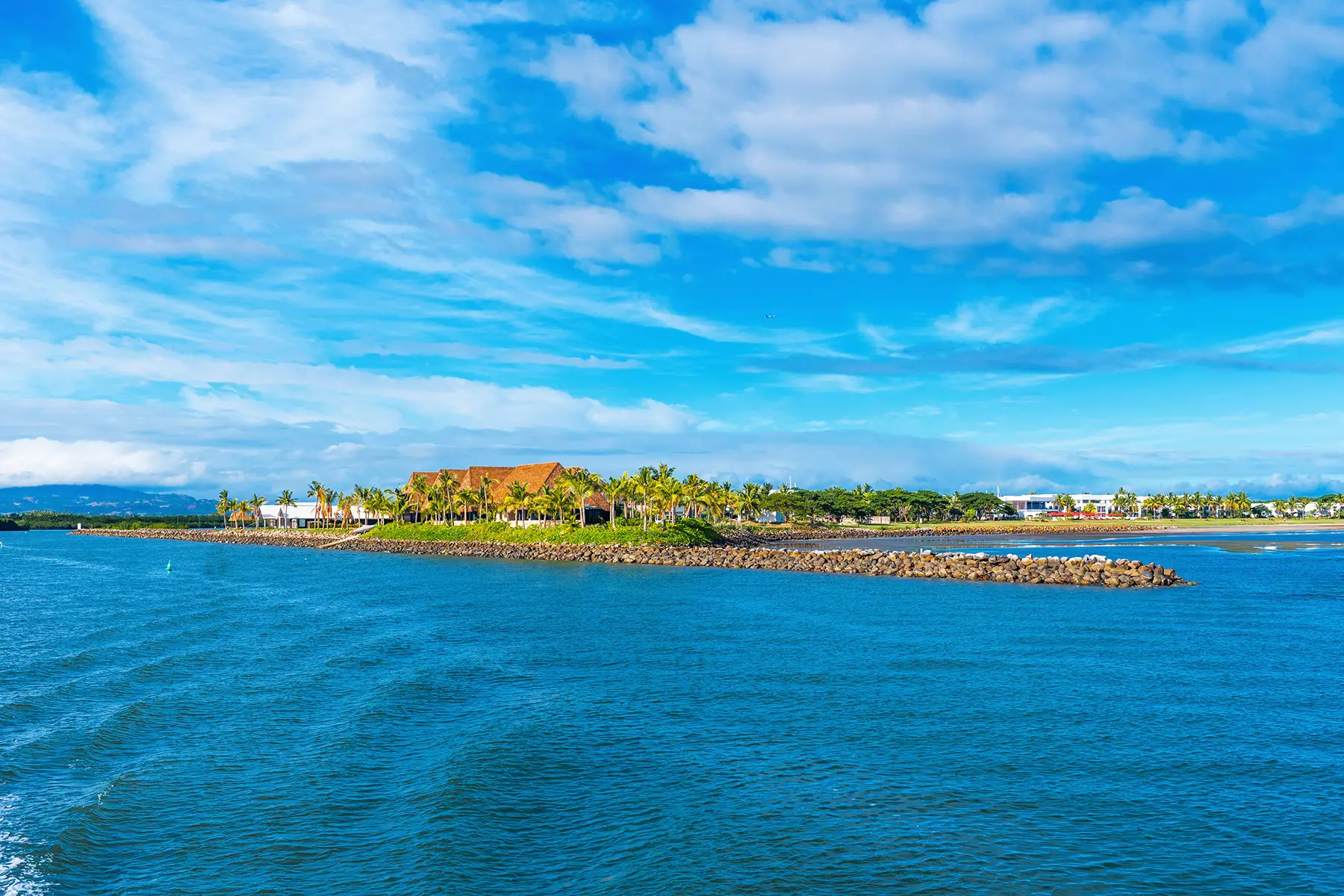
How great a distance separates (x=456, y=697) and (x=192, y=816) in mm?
10988

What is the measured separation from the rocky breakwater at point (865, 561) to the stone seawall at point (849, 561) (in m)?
0.07

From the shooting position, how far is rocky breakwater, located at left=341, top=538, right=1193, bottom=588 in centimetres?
6812

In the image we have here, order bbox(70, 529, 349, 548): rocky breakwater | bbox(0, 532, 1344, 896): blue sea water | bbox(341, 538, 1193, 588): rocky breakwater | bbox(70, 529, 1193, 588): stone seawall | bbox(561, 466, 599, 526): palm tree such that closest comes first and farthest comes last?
bbox(0, 532, 1344, 896): blue sea water → bbox(341, 538, 1193, 588): rocky breakwater → bbox(70, 529, 1193, 588): stone seawall → bbox(561, 466, 599, 526): palm tree → bbox(70, 529, 349, 548): rocky breakwater

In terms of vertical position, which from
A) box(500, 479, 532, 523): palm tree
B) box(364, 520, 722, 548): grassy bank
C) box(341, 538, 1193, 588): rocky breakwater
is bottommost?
box(341, 538, 1193, 588): rocky breakwater

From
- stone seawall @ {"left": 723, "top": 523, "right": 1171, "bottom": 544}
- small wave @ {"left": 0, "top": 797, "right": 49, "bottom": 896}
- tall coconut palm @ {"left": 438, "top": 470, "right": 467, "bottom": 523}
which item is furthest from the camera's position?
stone seawall @ {"left": 723, "top": 523, "right": 1171, "bottom": 544}

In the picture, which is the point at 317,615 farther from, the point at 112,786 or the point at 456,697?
the point at 112,786

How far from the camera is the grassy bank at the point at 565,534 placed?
367 ft

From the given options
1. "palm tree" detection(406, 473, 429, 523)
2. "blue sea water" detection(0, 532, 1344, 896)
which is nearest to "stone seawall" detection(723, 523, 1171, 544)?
"palm tree" detection(406, 473, 429, 523)

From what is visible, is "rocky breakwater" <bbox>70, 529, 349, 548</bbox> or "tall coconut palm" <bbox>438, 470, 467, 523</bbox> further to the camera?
"rocky breakwater" <bbox>70, 529, 349, 548</bbox>

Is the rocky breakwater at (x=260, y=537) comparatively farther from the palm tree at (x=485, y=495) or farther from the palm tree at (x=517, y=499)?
the palm tree at (x=517, y=499)

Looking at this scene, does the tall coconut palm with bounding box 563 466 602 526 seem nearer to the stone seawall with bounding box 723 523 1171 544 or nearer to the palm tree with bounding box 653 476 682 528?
the palm tree with bounding box 653 476 682 528

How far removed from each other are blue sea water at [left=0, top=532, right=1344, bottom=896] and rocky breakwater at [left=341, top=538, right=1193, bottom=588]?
2033 centimetres

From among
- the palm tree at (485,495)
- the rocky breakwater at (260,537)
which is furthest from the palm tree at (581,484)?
the rocky breakwater at (260,537)

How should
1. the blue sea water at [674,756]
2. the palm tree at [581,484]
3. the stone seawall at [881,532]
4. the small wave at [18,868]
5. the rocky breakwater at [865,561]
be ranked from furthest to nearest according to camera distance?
the stone seawall at [881,532] → the palm tree at [581,484] → the rocky breakwater at [865,561] → the blue sea water at [674,756] → the small wave at [18,868]
